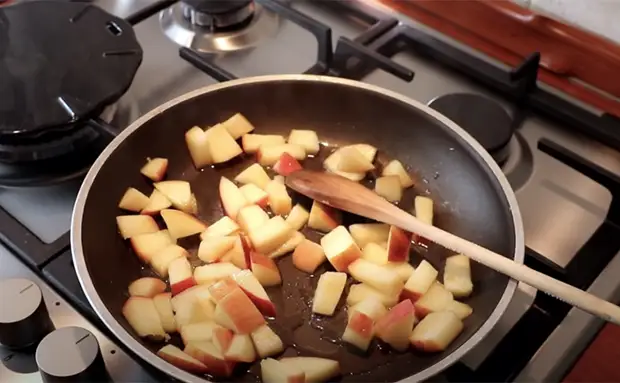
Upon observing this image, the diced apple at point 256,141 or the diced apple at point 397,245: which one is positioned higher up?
the diced apple at point 397,245

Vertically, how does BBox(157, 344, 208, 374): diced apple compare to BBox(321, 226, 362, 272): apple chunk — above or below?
below

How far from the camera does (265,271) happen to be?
68cm

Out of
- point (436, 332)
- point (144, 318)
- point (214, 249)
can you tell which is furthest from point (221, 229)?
point (436, 332)

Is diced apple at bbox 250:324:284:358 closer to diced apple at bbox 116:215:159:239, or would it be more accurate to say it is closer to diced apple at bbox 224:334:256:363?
diced apple at bbox 224:334:256:363

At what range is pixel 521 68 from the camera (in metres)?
0.83

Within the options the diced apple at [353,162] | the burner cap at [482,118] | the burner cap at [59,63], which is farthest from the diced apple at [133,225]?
the burner cap at [482,118]

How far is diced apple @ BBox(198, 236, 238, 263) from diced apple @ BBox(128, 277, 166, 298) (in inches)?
2.0

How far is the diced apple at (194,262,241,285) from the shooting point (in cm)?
68

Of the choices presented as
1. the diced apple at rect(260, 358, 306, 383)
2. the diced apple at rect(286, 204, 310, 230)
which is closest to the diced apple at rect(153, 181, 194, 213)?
the diced apple at rect(286, 204, 310, 230)

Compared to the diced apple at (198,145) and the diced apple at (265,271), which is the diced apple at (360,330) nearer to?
the diced apple at (265,271)

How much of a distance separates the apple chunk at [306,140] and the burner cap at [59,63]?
0.62 ft

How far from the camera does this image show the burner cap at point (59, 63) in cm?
71

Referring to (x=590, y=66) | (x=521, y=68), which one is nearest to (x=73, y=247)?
(x=521, y=68)

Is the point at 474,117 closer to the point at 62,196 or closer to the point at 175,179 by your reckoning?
the point at 175,179
